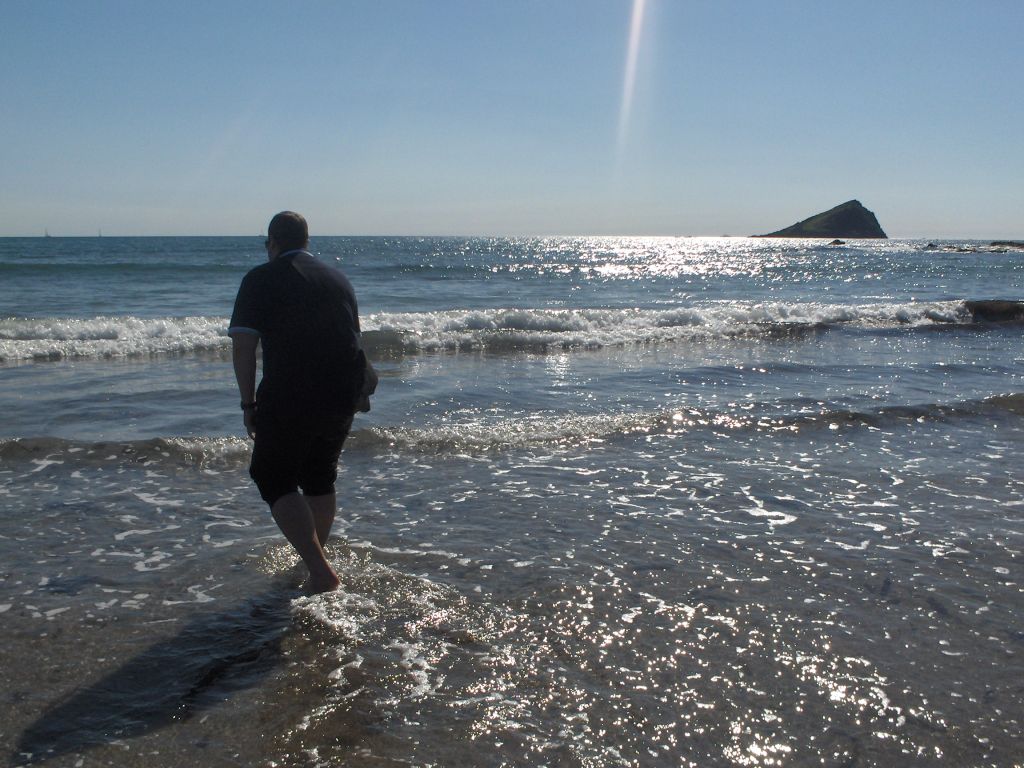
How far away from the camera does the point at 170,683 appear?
124 inches

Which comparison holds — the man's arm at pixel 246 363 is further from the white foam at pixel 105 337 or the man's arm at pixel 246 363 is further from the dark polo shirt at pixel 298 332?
the white foam at pixel 105 337

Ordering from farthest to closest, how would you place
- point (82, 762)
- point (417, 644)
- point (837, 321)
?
1. point (837, 321)
2. point (417, 644)
3. point (82, 762)

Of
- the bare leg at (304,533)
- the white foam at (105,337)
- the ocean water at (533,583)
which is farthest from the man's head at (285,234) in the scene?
the white foam at (105,337)

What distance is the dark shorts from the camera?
3.75 metres

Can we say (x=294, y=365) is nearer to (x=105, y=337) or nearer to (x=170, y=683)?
(x=170, y=683)

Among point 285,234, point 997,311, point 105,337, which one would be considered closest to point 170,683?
point 285,234

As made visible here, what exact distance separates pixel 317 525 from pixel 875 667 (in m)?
2.65

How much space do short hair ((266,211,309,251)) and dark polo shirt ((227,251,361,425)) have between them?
0.09m

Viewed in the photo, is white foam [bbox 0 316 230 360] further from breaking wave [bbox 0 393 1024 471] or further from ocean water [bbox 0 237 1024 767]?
breaking wave [bbox 0 393 1024 471]

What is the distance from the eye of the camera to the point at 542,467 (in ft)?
20.9

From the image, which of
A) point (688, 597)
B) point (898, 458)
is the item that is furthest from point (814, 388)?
point (688, 597)

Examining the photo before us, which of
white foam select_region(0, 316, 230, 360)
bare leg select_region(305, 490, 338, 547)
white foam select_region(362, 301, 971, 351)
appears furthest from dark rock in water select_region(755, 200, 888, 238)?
bare leg select_region(305, 490, 338, 547)

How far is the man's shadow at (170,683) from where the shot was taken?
2.79 m

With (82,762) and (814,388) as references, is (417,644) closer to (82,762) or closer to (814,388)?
(82,762)
